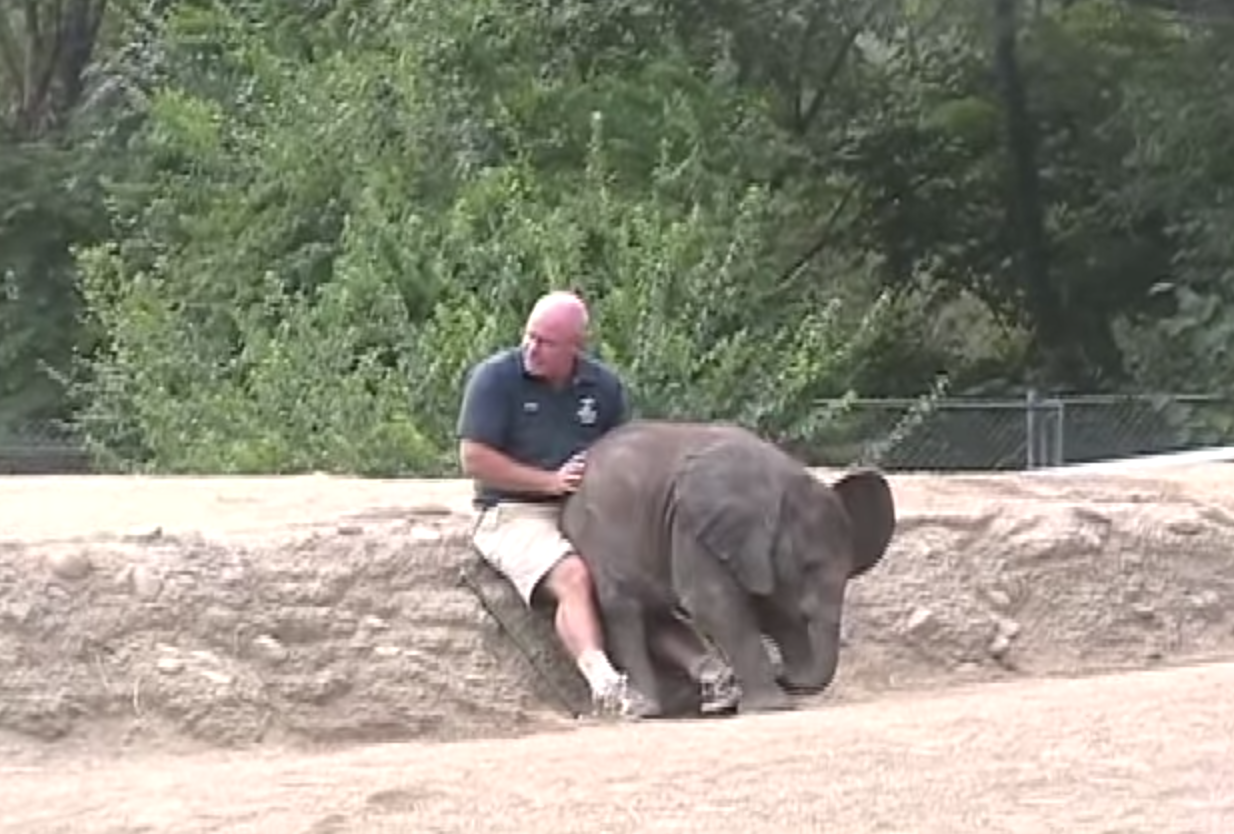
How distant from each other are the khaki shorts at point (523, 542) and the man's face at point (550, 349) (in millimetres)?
456

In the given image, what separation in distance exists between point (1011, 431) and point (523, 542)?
38.2 ft

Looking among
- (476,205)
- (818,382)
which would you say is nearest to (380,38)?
(476,205)

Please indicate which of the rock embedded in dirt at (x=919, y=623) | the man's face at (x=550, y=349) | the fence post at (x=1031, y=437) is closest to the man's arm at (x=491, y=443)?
the man's face at (x=550, y=349)

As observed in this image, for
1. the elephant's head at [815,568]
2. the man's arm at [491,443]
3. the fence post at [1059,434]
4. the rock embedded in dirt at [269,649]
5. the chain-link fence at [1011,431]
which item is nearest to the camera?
the elephant's head at [815,568]

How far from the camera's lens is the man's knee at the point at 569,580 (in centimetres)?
992

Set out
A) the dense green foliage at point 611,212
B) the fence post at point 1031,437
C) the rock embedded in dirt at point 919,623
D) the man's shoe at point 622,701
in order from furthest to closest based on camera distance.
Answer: the fence post at point 1031,437, the dense green foliage at point 611,212, the rock embedded in dirt at point 919,623, the man's shoe at point 622,701

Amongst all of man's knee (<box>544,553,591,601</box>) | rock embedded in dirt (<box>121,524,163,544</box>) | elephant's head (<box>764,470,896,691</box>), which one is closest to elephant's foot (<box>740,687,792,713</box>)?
elephant's head (<box>764,470,896,691</box>)

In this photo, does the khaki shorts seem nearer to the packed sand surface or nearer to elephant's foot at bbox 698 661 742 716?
the packed sand surface

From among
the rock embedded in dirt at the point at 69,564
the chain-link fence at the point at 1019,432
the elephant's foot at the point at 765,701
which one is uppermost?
the rock embedded in dirt at the point at 69,564

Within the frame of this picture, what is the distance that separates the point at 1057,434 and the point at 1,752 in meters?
12.6

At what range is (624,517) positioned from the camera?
989cm

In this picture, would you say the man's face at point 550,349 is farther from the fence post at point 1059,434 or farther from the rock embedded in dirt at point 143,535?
the fence post at point 1059,434

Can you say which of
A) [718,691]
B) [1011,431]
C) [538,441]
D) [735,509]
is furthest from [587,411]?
[1011,431]

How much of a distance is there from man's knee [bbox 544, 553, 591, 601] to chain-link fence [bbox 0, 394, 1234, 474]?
1054cm
